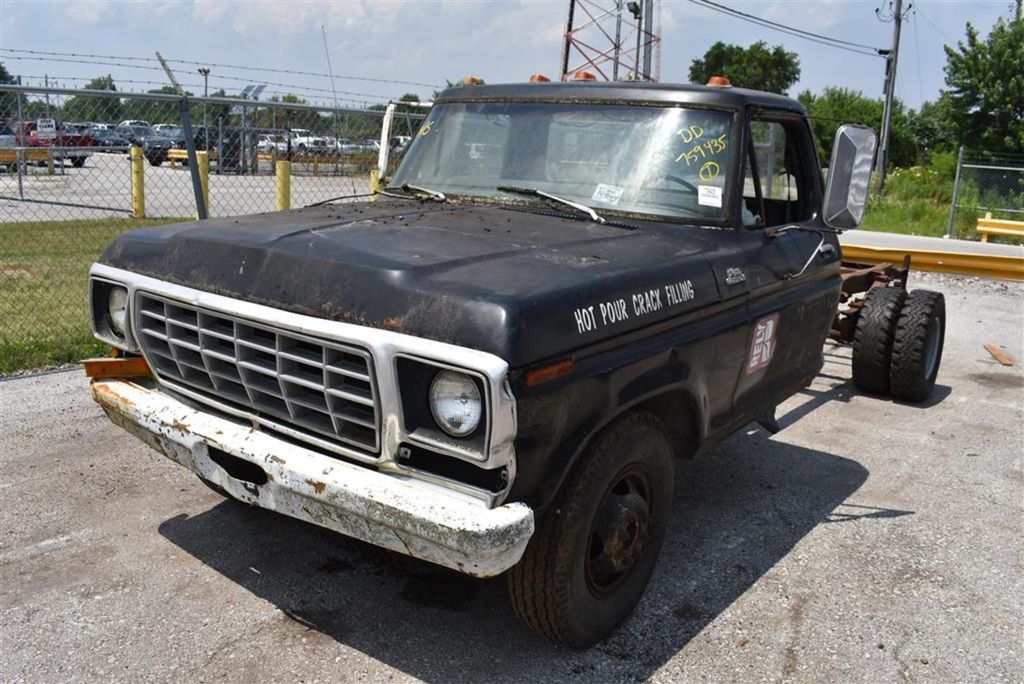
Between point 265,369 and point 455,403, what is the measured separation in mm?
778

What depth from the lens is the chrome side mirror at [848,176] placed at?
436cm

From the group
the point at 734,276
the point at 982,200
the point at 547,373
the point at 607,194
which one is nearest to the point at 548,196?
the point at 607,194

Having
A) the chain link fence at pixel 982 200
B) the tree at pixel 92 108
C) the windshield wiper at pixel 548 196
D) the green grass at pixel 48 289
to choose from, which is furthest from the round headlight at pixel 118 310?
the chain link fence at pixel 982 200

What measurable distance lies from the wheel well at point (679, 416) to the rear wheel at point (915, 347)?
3.45m

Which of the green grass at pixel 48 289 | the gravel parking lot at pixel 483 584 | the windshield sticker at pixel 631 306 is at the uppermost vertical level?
the windshield sticker at pixel 631 306

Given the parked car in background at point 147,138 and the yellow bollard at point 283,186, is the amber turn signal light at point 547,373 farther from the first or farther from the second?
the parked car in background at point 147,138

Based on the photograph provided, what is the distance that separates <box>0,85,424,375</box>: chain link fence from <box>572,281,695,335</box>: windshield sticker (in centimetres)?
226

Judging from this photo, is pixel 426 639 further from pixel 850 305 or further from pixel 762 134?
pixel 850 305

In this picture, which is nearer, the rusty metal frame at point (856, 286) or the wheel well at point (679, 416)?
the wheel well at point (679, 416)

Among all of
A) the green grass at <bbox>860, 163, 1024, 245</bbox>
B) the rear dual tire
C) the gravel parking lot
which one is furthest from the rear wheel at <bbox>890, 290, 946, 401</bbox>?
the green grass at <bbox>860, 163, 1024, 245</bbox>

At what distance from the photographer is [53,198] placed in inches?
444

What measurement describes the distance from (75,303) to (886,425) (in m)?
6.81

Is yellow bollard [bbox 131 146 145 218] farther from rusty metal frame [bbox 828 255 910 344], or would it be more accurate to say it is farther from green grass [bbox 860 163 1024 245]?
green grass [bbox 860 163 1024 245]

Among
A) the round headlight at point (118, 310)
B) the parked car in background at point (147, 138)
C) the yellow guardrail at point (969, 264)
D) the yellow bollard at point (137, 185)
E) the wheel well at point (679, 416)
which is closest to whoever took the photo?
the wheel well at point (679, 416)
